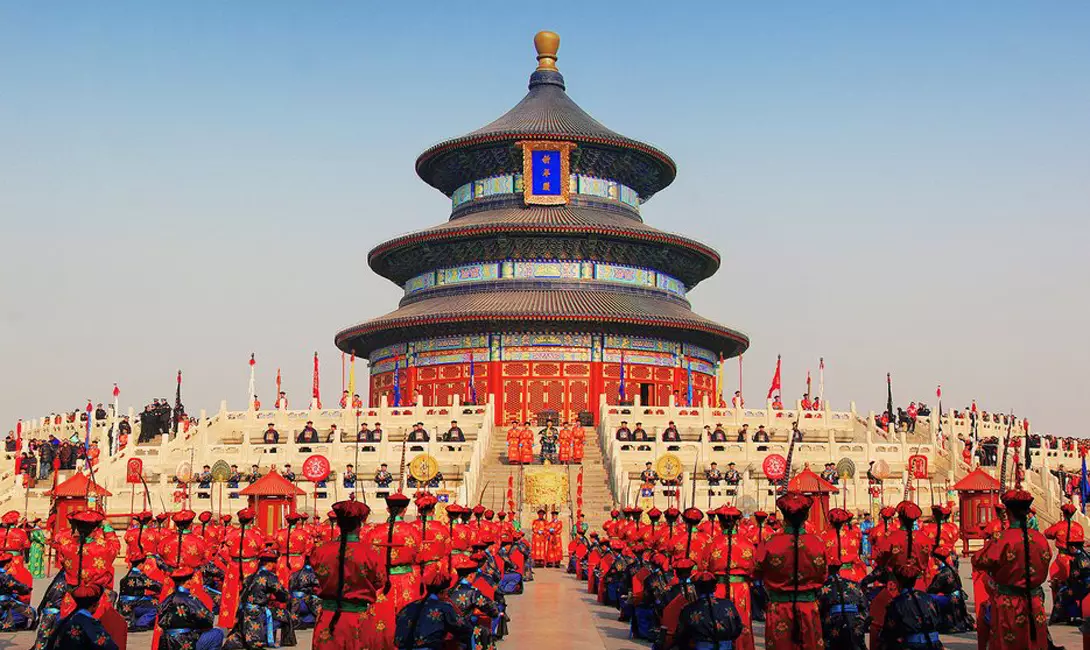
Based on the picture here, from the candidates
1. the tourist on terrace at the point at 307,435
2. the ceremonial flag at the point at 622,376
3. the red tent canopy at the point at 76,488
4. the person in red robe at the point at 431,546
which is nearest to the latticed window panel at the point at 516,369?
the ceremonial flag at the point at 622,376

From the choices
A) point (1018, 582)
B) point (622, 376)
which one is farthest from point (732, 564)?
point (622, 376)

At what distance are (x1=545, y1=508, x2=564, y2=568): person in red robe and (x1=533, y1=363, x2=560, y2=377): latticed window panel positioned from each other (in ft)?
68.5

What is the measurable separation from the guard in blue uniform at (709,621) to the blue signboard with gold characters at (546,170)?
45.4 meters

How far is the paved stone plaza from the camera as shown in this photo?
Answer: 1750cm

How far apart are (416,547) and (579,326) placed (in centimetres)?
3973

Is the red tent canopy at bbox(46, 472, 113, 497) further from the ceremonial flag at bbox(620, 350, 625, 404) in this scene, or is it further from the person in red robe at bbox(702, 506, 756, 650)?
the ceremonial flag at bbox(620, 350, 625, 404)

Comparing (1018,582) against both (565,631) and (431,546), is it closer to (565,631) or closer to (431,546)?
(431,546)

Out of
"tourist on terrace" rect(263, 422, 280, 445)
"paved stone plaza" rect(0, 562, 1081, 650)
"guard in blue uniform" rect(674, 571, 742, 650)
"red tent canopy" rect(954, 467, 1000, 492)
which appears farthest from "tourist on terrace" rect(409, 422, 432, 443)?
"guard in blue uniform" rect(674, 571, 742, 650)

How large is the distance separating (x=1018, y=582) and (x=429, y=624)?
19.5ft

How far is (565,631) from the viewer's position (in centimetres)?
1898

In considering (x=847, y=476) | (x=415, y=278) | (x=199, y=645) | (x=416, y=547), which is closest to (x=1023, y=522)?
(x=416, y=547)

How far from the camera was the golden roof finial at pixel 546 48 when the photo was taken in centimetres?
6519

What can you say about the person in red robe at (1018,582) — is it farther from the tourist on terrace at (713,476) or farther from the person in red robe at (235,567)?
the tourist on terrace at (713,476)

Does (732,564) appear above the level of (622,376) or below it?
below
